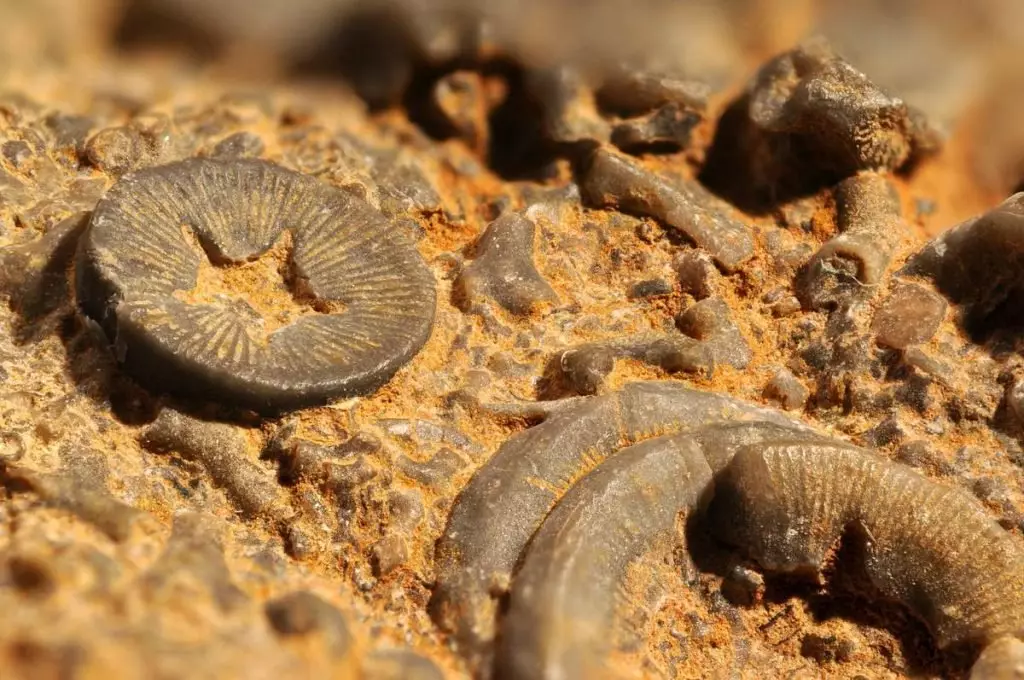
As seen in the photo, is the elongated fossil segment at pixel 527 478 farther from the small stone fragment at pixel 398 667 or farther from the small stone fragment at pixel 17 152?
the small stone fragment at pixel 17 152

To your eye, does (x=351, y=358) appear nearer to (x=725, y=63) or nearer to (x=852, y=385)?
(x=852, y=385)

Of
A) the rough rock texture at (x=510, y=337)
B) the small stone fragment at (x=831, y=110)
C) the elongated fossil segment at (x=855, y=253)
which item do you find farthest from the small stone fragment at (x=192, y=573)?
the small stone fragment at (x=831, y=110)

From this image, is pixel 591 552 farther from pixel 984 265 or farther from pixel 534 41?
pixel 534 41

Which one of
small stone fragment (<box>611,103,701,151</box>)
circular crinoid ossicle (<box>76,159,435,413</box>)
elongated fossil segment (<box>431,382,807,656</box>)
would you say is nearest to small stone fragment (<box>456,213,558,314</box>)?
circular crinoid ossicle (<box>76,159,435,413</box>)

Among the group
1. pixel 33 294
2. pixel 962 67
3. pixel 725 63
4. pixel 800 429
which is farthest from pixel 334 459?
pixel 962 67

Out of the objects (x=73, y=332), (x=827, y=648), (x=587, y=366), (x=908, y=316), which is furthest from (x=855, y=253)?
(x=73, y=332)

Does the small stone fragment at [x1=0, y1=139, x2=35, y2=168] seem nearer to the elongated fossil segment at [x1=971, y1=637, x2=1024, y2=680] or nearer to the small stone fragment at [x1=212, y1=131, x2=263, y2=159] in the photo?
the small stone fragment at [x1=212, y1=131, x2=263, y2=159]
